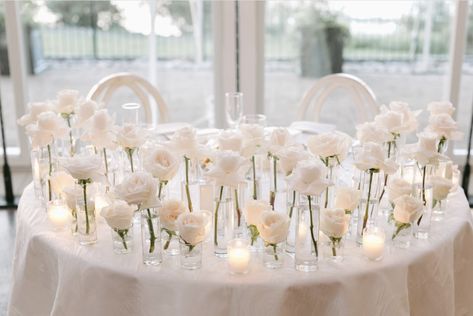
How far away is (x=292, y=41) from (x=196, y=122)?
942 millimetres

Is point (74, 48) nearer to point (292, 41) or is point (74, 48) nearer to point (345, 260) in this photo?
point (292, 41)

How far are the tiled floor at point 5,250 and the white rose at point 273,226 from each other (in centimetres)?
176

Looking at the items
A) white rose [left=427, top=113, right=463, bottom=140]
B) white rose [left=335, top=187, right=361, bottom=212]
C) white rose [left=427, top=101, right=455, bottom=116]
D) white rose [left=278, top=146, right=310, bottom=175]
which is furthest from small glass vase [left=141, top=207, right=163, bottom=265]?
white rose [left=427, top=101, right=455, bottom=116]

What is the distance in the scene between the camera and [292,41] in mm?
A: 4484

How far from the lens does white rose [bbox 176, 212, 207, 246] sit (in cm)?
153

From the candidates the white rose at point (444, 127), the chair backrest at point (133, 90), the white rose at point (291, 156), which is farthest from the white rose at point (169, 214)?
the chair backrest at point (133, 90)

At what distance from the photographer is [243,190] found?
177 centimetres

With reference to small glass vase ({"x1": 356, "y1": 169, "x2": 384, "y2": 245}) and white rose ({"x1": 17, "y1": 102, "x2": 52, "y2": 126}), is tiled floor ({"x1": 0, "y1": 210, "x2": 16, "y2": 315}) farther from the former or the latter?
small glass vase ({"x1": 356, "y1": 169, "x2": 384, "y2": 245})

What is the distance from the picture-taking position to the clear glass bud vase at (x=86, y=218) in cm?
172

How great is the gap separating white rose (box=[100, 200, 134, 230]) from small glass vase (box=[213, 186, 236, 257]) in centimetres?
23

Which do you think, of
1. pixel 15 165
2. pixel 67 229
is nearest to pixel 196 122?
pixel 15 165

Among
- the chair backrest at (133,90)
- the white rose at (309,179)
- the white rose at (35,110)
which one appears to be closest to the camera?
the white rose at (309,179)

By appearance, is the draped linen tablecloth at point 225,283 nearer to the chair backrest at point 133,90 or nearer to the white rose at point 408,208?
the white rose at point 408,208

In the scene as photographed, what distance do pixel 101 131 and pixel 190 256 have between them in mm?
571
